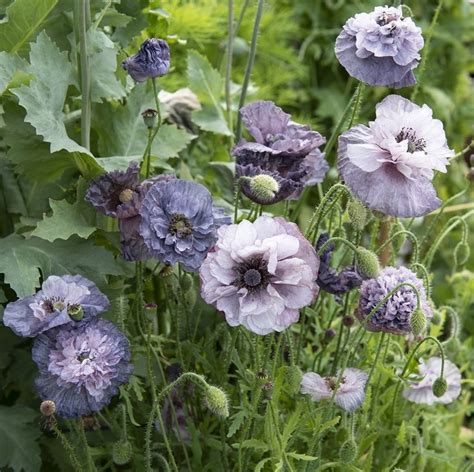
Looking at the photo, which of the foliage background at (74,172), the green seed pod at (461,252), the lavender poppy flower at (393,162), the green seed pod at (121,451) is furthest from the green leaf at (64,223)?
the green seed pod at (461,252)

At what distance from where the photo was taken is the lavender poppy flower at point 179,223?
82 cm

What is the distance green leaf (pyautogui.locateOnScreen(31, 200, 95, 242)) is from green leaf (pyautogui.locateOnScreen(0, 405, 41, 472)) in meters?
0.23

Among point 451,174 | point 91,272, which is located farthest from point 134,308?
point 451,174

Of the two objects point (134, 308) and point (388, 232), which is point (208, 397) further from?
point (388, 232)

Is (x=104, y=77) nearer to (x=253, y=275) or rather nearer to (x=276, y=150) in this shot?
(x=276, y=150)

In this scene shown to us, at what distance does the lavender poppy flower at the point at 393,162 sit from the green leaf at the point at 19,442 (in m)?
0.51

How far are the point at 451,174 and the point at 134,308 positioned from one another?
1550 millimetres

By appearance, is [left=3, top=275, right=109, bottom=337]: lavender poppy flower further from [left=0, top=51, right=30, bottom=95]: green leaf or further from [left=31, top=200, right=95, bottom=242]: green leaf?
[left=0, top=51, right=30, bottom=95]: green leaf

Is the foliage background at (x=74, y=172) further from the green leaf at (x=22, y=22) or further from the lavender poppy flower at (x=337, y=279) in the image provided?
the lavender poppy flower at (x=337, y=279)

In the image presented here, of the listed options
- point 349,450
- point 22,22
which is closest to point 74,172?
point 22,22

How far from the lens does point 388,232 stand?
1168mm

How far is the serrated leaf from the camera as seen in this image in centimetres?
99

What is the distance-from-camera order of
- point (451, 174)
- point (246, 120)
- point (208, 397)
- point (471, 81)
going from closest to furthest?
1. point (208, 397)
2. point (246, 120)
3. point (451, 174)
4. point (471, 81)

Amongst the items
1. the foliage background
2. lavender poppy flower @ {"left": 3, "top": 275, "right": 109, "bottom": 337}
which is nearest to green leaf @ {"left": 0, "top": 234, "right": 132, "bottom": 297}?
the foliage background
